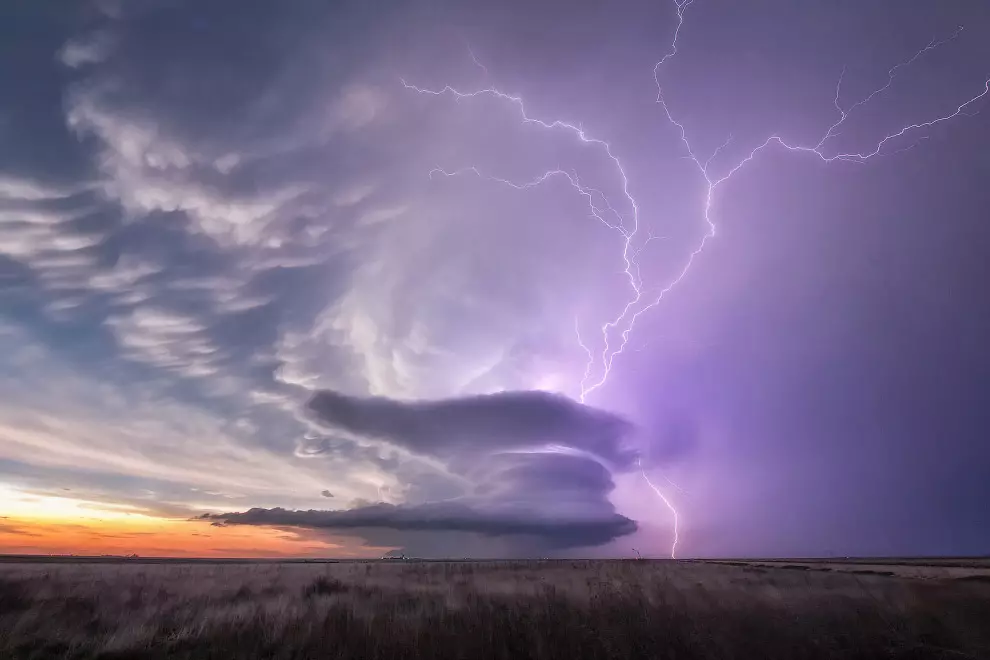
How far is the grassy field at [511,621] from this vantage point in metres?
13.4

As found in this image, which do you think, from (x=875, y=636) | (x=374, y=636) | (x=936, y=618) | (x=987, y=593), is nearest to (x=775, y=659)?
(x=875, y=636)

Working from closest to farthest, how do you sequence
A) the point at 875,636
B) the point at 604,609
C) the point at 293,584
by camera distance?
1. the point at 875,636
2. the point at 604,609
3. the point at 293,584

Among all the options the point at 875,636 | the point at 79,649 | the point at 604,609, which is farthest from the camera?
the point at 604,609

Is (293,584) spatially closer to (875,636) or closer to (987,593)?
(875,636)

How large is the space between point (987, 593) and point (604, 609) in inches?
Result: 591

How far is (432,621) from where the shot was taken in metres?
15.4

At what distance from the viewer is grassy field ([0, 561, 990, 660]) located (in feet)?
43.8

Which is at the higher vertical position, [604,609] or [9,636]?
[604,609]

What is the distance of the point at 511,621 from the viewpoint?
50.0 feet

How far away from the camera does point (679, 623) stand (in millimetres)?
15320

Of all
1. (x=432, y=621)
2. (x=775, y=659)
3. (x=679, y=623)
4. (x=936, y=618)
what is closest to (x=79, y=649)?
(x=432, y=621)

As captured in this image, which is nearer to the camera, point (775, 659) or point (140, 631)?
point (775, 659)

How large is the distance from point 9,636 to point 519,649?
1336 cm

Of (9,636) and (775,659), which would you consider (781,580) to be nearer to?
(775,659)
